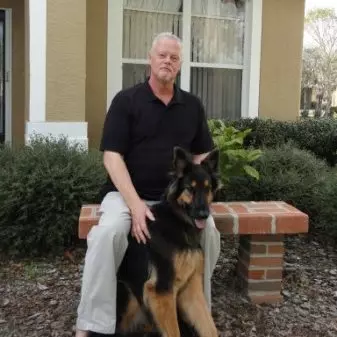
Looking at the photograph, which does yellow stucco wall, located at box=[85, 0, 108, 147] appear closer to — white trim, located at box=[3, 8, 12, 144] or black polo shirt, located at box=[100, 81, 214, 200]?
white trim, located at box=[3, 8, 12, 144]

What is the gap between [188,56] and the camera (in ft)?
26.5

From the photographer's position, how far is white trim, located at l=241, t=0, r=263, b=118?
8164 mm

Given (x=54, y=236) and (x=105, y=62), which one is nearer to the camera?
(x=54, y=236)

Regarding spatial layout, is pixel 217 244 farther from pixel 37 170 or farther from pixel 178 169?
pixel 37 170

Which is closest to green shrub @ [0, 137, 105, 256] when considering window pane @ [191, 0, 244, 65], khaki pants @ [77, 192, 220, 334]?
khaki pants @ [77, 192, 220, 334]

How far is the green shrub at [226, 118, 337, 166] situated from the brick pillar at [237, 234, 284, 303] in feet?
13.2

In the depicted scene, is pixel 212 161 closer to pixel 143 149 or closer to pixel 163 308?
pixel 143 149

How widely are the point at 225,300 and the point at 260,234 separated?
1.79 feet

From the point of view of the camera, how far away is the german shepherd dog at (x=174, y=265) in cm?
281

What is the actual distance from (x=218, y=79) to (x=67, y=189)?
4.53 meters

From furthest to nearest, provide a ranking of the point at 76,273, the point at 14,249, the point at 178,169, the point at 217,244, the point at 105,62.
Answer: the point at 105,62 → the point at 14,249 → the point at 76,273 → the point at 217,244 → the point at 178,169

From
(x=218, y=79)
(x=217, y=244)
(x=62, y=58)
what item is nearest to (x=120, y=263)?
(x=217, y=244)

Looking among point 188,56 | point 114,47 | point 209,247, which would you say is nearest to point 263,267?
point 209,247

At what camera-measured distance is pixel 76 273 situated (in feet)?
14.1
